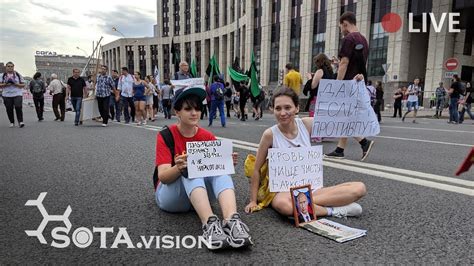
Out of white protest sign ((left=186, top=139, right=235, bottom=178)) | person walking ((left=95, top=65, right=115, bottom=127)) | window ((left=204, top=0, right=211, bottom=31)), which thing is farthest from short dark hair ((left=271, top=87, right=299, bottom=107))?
window ((left=204, top=0, right=211, bottom=31))

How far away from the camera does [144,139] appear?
8086 millimetres

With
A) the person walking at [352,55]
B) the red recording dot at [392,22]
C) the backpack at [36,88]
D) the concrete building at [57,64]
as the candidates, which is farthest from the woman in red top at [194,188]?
the concrete building at [57,64]

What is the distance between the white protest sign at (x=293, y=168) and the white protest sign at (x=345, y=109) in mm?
1630

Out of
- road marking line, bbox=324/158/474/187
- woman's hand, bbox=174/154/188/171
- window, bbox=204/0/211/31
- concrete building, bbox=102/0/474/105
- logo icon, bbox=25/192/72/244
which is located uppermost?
window, bbox=204/0/211/31

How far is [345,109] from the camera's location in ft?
16.3

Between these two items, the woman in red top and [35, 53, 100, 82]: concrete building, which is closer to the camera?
the woman in red top

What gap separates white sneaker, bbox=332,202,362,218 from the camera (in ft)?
9.70

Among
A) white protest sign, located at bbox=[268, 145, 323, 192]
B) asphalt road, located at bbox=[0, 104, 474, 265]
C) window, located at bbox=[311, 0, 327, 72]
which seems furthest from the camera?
window, located at bbox=[311, 0, 327, 72]

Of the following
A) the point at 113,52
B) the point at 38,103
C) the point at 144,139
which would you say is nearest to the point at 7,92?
the point at 38,103

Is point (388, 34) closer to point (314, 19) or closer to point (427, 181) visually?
point (314, 19)

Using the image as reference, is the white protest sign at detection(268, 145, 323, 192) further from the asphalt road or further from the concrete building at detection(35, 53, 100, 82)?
the concrete building at detection(35, 53, 100, 82)

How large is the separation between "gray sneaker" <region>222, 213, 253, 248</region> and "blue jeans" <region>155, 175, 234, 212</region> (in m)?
0.36

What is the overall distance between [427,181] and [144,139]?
18.8ft

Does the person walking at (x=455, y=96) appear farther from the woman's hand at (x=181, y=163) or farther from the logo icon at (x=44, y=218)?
the logo icon at (x=44, y=218)
